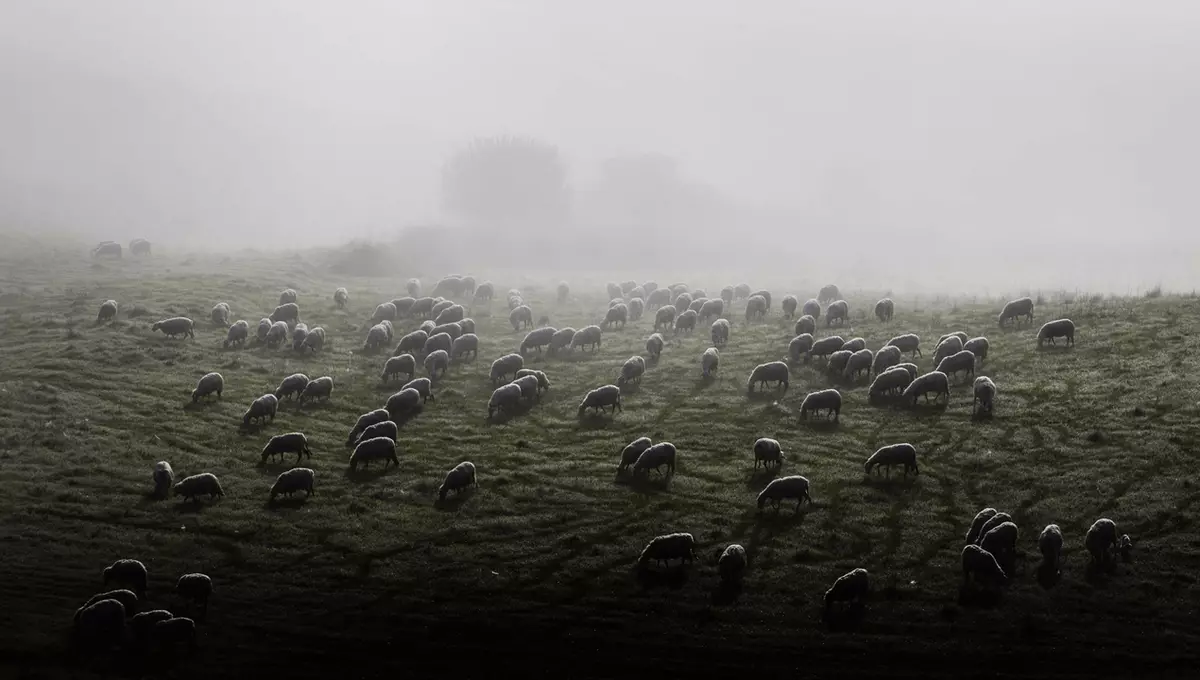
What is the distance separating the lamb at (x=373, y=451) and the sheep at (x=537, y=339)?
12765 millimetres

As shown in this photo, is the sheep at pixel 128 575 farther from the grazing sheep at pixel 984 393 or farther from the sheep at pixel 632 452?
the grazing sheep at pixel 984 393

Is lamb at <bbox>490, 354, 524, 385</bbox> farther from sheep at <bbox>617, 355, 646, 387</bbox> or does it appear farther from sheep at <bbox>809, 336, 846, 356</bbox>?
sheep at <bbox>809, 336, 846, 356</bbox>

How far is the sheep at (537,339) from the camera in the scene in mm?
38594

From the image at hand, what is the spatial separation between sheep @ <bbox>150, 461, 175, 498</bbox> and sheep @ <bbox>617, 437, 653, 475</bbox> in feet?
40.2

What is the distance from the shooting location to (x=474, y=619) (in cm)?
1928

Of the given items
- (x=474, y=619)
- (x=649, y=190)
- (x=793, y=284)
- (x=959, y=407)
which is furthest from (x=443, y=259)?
(x=474, y=619)

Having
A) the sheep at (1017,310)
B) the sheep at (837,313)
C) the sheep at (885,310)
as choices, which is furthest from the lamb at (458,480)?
the sheep at (1017,310)

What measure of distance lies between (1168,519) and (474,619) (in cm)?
1574

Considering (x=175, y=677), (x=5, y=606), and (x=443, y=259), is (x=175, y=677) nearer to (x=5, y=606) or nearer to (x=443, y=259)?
(x=5, y=606)

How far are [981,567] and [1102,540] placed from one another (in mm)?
2848

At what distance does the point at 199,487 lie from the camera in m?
24.4

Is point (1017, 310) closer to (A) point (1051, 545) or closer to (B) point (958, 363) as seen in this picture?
(B) point (958, 363)

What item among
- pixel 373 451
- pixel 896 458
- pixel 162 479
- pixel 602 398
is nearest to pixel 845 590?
pixel 896 458

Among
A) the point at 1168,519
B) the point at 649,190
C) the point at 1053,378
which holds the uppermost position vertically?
the point at 649,190
